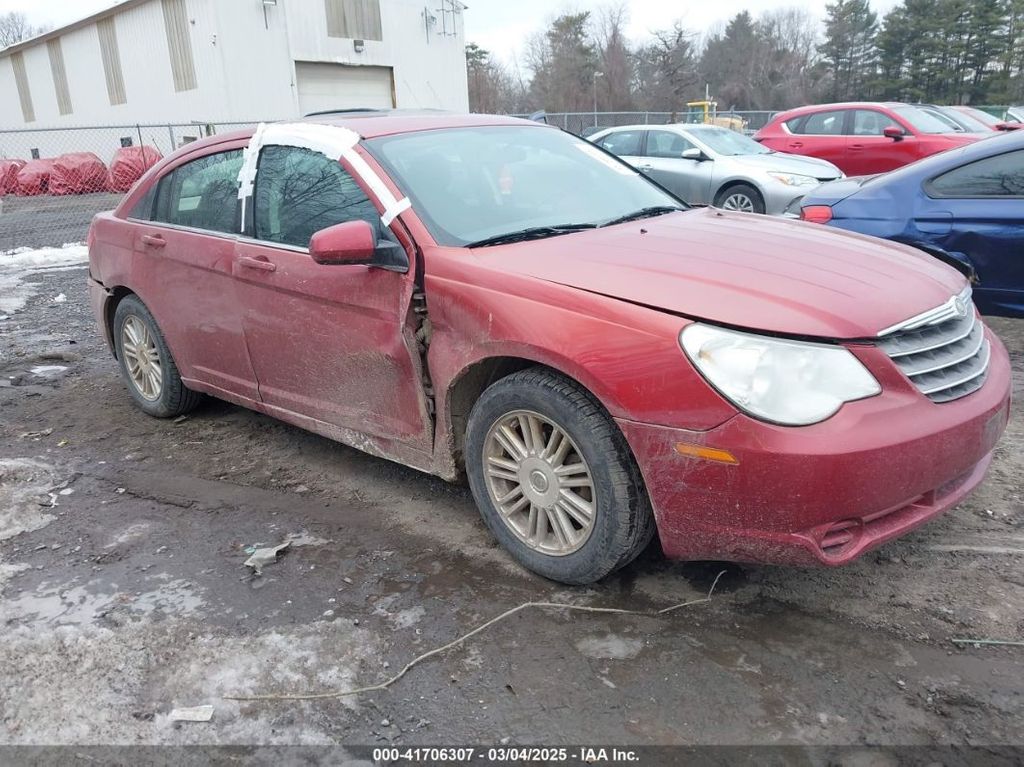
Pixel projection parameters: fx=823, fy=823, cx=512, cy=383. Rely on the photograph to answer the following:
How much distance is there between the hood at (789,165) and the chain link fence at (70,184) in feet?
31.4

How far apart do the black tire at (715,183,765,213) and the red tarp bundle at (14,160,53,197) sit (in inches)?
777

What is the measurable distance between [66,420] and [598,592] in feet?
12.6

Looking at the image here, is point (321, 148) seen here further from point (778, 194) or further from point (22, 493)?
point (778, 194)

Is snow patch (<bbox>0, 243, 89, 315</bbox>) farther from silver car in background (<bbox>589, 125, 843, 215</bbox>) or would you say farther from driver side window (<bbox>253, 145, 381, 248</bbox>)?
silver car in background (<bbox>589, 125, 843, 215</bbox>)

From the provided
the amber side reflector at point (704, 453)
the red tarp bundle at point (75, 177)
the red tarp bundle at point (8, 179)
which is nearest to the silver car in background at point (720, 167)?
the amber side reflector at point (704, 453)

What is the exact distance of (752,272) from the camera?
2752mm

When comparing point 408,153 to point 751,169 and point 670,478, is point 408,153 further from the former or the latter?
point 751,169

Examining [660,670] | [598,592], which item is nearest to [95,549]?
[598,592]

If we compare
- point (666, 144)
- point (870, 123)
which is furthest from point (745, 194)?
point (870, 123)

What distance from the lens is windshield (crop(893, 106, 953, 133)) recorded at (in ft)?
38.3

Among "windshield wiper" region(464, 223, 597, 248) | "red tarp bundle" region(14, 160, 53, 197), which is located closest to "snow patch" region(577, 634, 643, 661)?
"windshield wiper" region(464, 223, 597, 248)

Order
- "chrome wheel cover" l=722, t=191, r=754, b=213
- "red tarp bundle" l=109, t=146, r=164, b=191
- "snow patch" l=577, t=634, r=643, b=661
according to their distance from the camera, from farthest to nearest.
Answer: "red tarp bundle" l=109, t=146, r=164, b=191 < "chrome wheel cover" l=722, t=191, r=754, b=213 < "snow patch" l=577, t=634, r=643, b=661

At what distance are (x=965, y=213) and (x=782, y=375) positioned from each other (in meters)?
3.67

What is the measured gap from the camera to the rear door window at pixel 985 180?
5.14m
